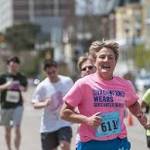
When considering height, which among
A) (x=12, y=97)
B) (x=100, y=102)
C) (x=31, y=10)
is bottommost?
(x=12, y=97)

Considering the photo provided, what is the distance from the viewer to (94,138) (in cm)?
613

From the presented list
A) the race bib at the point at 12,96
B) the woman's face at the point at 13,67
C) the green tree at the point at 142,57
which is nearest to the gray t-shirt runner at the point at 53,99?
the woman's face at the point at 13,67

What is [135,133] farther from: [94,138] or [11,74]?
[94,138]

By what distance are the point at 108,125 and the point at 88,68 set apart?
90.4 inches

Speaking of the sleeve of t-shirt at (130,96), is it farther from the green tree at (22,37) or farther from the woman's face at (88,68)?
the green tree at (22,37)

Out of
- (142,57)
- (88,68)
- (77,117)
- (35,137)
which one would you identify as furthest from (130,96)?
(142,57)

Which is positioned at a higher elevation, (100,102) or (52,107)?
(100,102)

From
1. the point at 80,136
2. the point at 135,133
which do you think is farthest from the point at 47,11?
the point at 80,136

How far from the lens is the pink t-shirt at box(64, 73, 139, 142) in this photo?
612 cm

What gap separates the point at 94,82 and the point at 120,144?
57 cm

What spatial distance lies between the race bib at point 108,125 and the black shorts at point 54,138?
3.25 metres

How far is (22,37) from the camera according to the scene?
140875 millimetres

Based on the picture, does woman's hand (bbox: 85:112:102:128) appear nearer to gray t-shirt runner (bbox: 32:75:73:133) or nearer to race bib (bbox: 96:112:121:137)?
race bib (bbox: 96:112:121:137)

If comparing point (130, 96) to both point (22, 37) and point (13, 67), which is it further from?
point (22, 37)
